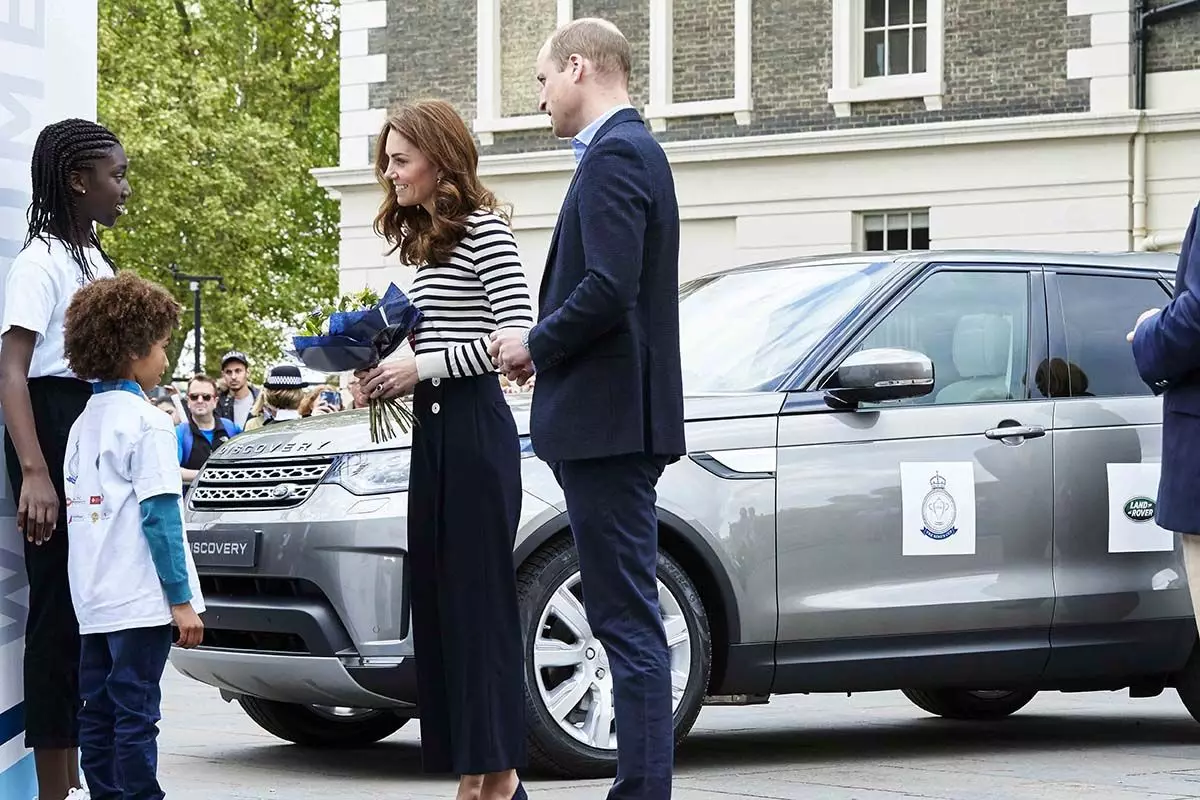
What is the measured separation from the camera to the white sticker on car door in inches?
303

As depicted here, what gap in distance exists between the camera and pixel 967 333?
7867 millimetres

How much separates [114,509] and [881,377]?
2.90m

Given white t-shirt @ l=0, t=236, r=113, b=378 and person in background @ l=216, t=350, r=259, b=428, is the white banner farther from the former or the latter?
person in background @ l=216, t=350, r=259, b=428

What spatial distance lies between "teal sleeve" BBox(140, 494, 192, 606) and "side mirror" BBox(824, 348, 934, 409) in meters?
2.74

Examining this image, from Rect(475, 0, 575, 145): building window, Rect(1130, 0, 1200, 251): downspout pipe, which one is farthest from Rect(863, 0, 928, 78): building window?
Rect(475, 0, 575, 145): building window

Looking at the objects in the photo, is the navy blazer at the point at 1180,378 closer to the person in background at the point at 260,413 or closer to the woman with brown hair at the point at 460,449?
the woman with brown hair at the point at 460,449

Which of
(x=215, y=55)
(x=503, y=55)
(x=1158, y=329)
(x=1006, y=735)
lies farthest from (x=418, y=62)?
(x=1158, y=329)

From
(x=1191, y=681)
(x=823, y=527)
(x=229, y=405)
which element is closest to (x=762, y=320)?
(x=823, y=527)

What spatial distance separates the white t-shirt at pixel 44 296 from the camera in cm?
552

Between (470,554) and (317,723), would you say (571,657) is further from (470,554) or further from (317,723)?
(470,554)

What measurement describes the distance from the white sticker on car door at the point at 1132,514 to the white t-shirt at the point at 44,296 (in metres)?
3.87

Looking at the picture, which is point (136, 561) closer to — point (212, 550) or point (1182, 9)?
point (212, 550)

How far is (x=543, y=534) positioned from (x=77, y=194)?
2065mm

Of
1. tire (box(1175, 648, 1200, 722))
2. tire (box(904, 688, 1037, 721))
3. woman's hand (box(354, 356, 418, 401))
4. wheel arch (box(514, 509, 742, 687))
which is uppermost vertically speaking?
woman's hand (box(354, 356, 418, 401))
